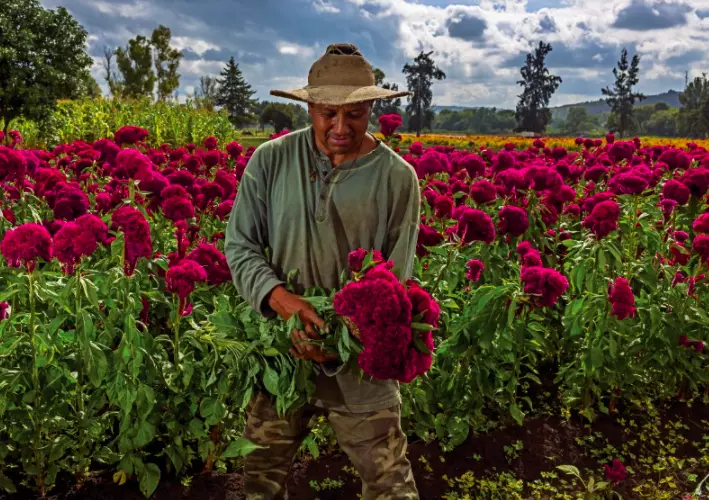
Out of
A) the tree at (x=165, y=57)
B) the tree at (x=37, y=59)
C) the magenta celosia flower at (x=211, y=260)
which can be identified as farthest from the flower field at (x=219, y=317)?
the tree at (x=165, y=57)

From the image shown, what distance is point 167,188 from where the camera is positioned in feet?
10.2

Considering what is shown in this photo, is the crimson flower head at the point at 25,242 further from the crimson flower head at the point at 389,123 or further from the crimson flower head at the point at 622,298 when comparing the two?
the crimson flower head at the point at 389,123

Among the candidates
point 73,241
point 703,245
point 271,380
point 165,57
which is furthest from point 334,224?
point 165,57

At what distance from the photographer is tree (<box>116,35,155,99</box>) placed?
169ft

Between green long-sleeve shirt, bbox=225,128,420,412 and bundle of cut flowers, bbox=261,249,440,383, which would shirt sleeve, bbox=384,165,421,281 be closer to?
green long-sleeve shirt, bbox=225,128,420,412

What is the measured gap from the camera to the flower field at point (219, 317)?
101 inches

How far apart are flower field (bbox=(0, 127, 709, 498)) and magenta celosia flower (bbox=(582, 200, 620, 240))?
0.01m

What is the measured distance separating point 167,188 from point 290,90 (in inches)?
43.9

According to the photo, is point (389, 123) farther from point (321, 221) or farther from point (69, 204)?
point (321, 221)

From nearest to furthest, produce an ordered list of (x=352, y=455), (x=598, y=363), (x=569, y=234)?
1. (x=352, y=455)
2. (x=598, y=363)
3. (x=569, y=234)

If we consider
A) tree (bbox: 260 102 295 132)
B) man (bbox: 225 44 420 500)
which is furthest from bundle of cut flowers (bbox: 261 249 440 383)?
tree (bbox: 260 102 295 132)

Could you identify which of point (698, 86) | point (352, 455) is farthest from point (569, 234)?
point (698, 86)

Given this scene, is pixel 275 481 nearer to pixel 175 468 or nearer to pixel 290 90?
pixel 175 468

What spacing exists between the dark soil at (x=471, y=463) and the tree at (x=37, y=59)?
1789 cm
